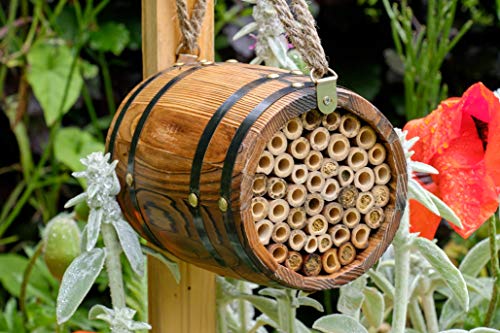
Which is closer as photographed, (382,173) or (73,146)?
(382,173)

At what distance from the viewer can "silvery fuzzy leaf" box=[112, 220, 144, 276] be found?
2.48 feet

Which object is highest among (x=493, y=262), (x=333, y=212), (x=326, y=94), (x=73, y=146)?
(x=326, y=94)

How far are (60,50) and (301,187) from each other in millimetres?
1074

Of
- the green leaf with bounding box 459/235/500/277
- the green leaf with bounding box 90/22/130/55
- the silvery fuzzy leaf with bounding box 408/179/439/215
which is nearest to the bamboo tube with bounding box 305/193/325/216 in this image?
the silvery fuzzy leaf with bounding box 408/179/439/215

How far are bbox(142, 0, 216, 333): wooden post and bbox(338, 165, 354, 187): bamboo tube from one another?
0.22 metres

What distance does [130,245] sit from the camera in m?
0.77

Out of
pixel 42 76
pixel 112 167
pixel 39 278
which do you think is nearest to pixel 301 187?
pixel 112 167

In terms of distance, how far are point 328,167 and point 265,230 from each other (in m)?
0.07

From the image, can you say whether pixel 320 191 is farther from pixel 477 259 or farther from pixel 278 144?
pixel 477 259

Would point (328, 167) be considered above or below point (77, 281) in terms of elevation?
above

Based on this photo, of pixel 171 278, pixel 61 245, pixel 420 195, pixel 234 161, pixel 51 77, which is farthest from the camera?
pixel 51 77

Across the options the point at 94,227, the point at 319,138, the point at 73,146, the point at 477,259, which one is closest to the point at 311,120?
the point at 319,138

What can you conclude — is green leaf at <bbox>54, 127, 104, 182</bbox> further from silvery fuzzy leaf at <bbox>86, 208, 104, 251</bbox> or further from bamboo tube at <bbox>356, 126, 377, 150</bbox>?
bamboo tube at <bbox>356, 126, 377, 150</bbox>

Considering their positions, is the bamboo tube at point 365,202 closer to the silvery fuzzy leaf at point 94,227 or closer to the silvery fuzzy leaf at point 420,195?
the silvery fuzzy leaf at point 420,195
